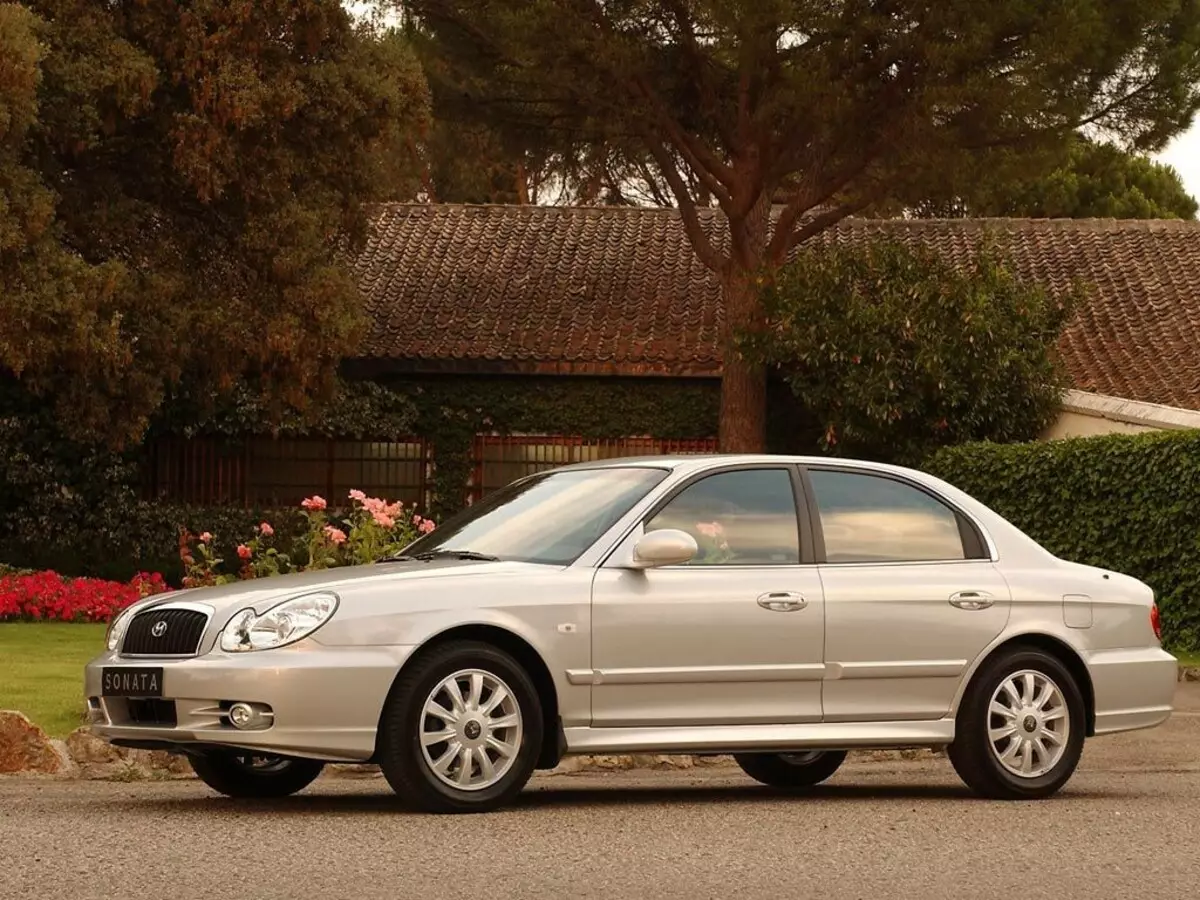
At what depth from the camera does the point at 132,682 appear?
9.30 m

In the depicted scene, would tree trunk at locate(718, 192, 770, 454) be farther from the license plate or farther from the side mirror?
the license plate

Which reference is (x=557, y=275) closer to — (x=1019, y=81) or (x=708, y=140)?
(x=708, y=140)

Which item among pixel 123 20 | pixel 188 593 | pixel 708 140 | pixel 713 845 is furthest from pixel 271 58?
pixel 713 845

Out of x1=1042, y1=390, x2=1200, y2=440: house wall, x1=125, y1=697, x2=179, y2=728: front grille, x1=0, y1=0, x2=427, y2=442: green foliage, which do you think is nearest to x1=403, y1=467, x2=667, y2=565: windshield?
x1=125, y1=697, x2=179, y2=728: front grille

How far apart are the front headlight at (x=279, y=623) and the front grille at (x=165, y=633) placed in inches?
6.5

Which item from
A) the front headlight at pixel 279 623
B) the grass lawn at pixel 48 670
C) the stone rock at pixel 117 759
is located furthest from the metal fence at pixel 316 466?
the front headlight at pixel 279 623

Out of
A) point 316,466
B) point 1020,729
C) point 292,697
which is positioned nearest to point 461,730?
point 292,697

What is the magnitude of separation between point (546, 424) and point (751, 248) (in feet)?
13.0

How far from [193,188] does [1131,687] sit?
20056mm

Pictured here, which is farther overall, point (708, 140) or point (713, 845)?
point (708, 140)

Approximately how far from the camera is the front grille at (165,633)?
920 centimetres

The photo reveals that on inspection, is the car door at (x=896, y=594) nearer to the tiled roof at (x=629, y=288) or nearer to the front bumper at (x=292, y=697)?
the front bumper at (x=292, y=697)

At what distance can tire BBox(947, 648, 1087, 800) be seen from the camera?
33.4 ft

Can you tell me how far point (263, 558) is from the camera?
19.6 metres
